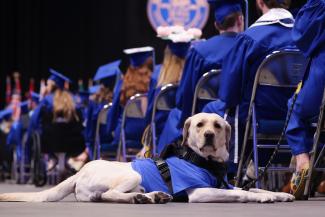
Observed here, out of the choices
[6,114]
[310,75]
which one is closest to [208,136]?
[310,75]

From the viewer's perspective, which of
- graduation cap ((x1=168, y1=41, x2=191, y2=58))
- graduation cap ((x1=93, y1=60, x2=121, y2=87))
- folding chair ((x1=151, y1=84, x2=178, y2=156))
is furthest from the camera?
graduation cap ((x1=93, y1=60, x2=121, y2=87))

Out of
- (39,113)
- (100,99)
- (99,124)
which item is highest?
(100,99)

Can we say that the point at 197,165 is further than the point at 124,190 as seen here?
Yes

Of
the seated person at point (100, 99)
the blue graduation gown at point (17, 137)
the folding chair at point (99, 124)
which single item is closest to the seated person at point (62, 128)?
the seated person at point (100, 99)

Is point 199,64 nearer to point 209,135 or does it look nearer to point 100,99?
point 209,135

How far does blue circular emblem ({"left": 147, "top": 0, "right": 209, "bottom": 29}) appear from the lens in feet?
50.4

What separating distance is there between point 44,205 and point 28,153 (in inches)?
316

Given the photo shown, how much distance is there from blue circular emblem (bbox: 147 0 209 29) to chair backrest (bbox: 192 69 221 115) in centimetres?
930

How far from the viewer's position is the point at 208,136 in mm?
4199

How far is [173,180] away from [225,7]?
218cm

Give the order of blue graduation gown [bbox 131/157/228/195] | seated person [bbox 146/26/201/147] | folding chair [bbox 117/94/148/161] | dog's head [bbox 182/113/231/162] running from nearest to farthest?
1. blue graduation gown [bbox 131/157/228/195]
2. dog's head [bbox 182/113/231/162]
3. seated person [bbox 146/26/201/147]
4. folding chair [bbox 117/94/148/161]

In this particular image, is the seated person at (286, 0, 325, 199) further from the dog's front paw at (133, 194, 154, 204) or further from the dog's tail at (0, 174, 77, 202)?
the dog's tail at (0, 174, 77, 202)

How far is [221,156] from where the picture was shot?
168 inches

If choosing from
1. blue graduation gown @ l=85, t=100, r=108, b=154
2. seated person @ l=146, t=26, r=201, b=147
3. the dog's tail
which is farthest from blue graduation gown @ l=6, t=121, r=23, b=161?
the dog's tail
